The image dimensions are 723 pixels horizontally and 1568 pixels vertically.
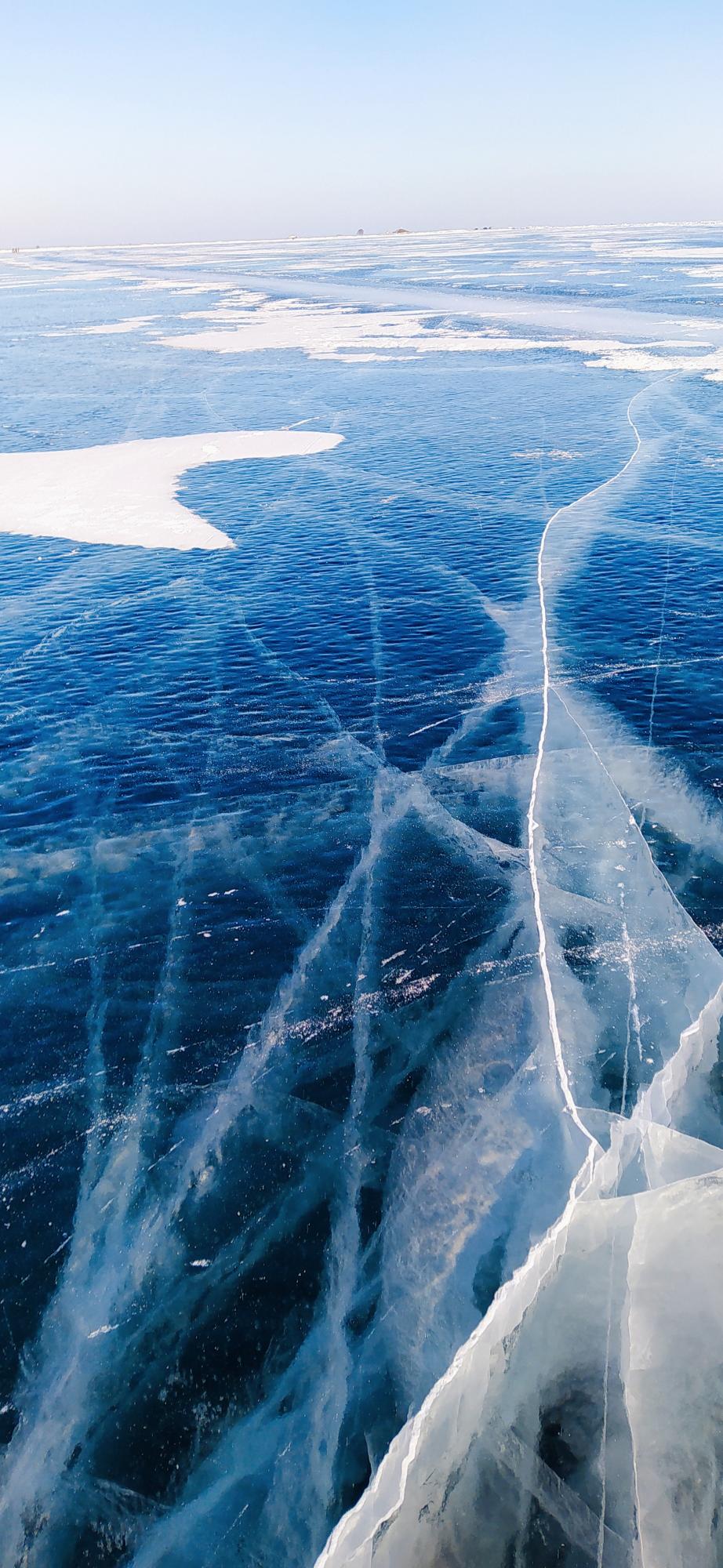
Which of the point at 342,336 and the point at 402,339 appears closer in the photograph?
the point at 402,339

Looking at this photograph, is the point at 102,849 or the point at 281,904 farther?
the point at 102,849

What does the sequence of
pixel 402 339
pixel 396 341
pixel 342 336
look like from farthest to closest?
pixel 342 336
pixel 402 339
pixel 396 341

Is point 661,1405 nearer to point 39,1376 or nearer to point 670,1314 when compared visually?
point 670,1314

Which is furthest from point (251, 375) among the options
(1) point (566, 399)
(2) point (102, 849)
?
(2) point (102, 849)

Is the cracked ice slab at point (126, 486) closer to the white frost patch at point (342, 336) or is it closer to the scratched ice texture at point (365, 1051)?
the scratched ice texture at point (365, 1051)

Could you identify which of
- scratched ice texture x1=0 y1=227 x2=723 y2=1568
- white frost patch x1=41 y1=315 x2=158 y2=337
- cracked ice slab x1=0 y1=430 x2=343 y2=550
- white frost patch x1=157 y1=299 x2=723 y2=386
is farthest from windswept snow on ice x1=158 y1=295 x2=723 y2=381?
scratched ice texture x1=0 y1=227 x2=723 y2=1568

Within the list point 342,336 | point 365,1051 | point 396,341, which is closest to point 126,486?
point 365,1051

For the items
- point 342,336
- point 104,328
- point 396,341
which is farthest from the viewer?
point 104,328

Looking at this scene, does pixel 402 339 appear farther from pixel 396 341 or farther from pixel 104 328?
pixel 104 328

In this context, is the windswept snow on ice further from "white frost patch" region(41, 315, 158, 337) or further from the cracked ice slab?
the cracked ice slab
